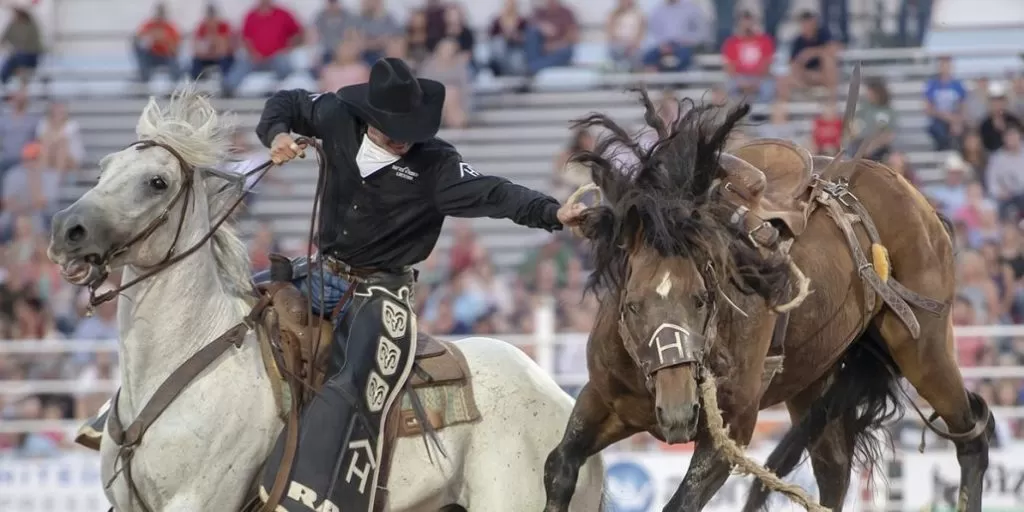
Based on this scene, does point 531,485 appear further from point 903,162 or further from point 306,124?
point 903,162

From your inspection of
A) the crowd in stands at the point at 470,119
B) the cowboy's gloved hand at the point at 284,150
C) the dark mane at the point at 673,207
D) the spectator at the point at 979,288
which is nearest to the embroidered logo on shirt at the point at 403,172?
the cowboy's gloved hand at the point at 284,150

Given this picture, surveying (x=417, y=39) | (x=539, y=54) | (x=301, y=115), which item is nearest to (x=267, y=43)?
(x=417, y=39)

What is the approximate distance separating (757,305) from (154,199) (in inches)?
80.2

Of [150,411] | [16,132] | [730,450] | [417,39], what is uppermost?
[150,411]

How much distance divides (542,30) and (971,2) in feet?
14.1

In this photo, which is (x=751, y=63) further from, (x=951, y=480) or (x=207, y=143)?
(x=207, y=143)

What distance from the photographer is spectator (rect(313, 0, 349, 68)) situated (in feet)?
50.0

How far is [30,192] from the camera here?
14.1m

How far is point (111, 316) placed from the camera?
482 inches

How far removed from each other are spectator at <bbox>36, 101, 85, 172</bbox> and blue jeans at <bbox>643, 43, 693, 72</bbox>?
5.22 m

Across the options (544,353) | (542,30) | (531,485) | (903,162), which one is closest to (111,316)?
(544,353)

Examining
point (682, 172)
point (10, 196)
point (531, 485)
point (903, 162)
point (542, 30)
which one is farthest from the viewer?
point (542, 30)

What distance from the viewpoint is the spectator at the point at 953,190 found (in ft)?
40.4

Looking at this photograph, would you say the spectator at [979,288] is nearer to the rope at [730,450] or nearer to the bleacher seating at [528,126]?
the bleacher seating at [528,126]
